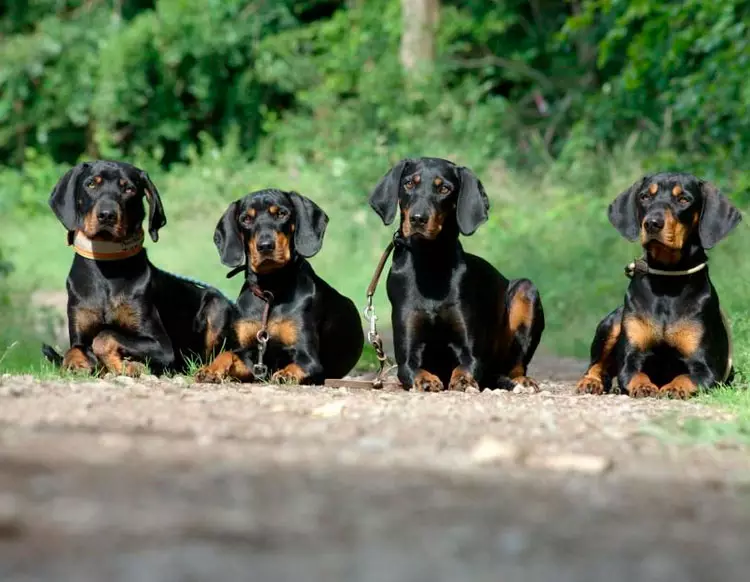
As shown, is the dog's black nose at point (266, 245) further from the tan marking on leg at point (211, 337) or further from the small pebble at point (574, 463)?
the small pebble at point (574, 463)

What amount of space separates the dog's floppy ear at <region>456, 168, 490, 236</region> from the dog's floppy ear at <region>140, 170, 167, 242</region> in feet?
5.87

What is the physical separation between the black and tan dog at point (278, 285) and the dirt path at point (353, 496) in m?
2.07

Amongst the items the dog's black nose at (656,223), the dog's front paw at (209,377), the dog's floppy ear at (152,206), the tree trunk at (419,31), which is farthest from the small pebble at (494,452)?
the tree trunk at (419,31)

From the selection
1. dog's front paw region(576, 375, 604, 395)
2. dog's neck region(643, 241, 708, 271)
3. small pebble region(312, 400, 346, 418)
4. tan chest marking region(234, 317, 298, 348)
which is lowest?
dog's front paw region(576, 375, 604, 395)

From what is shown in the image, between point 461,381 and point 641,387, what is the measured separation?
1.03m

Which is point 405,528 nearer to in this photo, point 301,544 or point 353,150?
point 301,544

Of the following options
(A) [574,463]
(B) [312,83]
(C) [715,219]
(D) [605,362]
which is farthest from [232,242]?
(B) [312,83]

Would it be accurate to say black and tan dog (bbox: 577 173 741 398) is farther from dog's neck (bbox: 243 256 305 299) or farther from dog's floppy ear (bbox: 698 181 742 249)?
dog's neck (bbox: 243 256 305 299)

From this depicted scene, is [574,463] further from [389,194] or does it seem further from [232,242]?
[232,242]

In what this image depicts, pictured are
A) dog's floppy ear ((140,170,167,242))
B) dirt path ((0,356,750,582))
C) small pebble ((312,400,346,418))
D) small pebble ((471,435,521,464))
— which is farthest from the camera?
dog's floppy ear ((140,170,167,242))

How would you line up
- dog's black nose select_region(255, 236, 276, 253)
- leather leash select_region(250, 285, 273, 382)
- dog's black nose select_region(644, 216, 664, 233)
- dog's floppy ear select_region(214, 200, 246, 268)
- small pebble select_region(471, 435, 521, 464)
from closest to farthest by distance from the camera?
small pebble select_region(471, 435, 521, 464) → dog's black nose select_region(644, 216, 664, 233) → dog's black nose select_region(255, 236, 276, 253) → leather leash select_region(250, 285, 273, 382) → dog's floppy ear select_region(214, 200, 246, 268)

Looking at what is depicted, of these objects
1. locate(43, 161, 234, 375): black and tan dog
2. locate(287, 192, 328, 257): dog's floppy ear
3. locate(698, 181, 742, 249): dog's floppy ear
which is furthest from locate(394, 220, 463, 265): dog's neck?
locate(43, 161, 234, 375): black and tan dog

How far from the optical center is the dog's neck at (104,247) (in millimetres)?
8523

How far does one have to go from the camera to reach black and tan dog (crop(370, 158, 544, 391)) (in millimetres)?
8531
